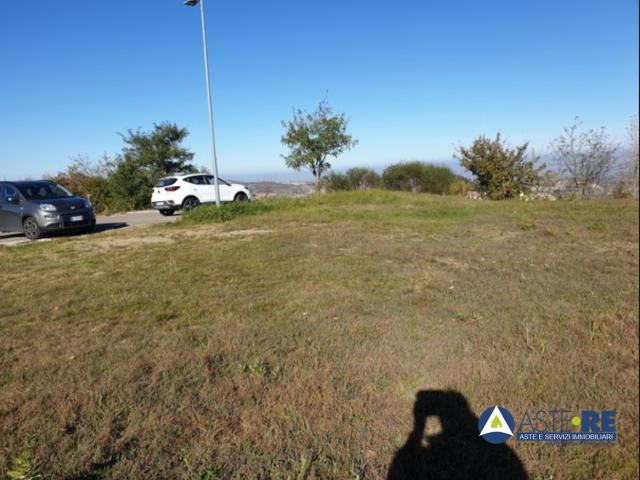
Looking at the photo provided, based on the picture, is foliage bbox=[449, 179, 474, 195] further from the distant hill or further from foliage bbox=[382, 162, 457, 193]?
the distant hill

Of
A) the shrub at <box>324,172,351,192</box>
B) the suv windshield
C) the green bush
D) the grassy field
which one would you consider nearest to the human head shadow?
the grassy field

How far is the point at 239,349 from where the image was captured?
3.41 m

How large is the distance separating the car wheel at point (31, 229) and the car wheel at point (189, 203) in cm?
563

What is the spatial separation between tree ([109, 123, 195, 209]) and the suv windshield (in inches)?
349

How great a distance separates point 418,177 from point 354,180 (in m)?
4.13

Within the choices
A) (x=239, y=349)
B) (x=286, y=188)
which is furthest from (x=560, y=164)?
(x=239, y=349)

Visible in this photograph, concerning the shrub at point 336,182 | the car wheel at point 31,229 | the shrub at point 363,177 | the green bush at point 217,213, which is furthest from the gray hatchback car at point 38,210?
the shrub at point 363,177

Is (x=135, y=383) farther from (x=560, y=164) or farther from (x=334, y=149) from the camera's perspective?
(x=334, y=149)

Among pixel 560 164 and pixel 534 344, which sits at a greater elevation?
pixel 560 164

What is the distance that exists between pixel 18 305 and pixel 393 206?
12525 millimetres

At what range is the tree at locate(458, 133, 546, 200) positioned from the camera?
1867 centimetres

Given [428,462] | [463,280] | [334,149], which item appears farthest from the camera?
[334,149]

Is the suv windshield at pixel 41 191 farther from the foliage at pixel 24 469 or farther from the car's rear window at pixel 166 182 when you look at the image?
the foliage at pixel 24 469

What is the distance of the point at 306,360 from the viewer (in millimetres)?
3219
